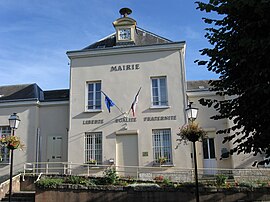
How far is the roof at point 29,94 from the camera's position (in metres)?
22.5

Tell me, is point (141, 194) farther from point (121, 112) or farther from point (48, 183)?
point (121, 112)

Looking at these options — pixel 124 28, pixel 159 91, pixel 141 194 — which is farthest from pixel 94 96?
pixel 141 194

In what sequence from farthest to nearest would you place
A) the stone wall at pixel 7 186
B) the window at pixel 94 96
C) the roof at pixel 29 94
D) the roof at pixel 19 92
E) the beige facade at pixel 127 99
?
the roof at pixel 19 92 → the roof at pixel 29 94 → the window at pixel 94 96 → the beige facade at pixel 127 99 → the stone wall at pixel 7 186

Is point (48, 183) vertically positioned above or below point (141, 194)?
above

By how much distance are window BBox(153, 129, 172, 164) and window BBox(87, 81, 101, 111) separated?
404cm

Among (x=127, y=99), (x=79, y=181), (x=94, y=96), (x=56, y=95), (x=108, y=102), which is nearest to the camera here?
(x=79, y=181)

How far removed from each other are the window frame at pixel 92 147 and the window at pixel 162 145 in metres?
3.28

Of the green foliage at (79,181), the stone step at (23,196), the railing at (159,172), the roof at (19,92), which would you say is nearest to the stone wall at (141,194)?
the green foliage at (79,181)

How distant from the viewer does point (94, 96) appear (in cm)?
2034

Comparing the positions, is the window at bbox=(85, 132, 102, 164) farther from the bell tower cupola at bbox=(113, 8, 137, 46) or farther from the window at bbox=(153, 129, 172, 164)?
the bell tower cupola at bbox=(113, 8, 137, 46)

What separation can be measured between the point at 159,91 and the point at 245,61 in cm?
1208

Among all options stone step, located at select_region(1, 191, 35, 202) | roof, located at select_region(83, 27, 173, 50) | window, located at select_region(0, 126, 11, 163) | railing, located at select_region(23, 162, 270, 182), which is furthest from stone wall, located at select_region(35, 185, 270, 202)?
roof, located at select_region(83, 27, 173, 50)

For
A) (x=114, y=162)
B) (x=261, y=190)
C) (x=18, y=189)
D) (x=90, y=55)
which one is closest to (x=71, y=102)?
(x=90, y=55)

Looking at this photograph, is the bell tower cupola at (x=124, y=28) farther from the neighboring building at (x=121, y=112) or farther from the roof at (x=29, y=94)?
the roof at (x=29, y=94)
